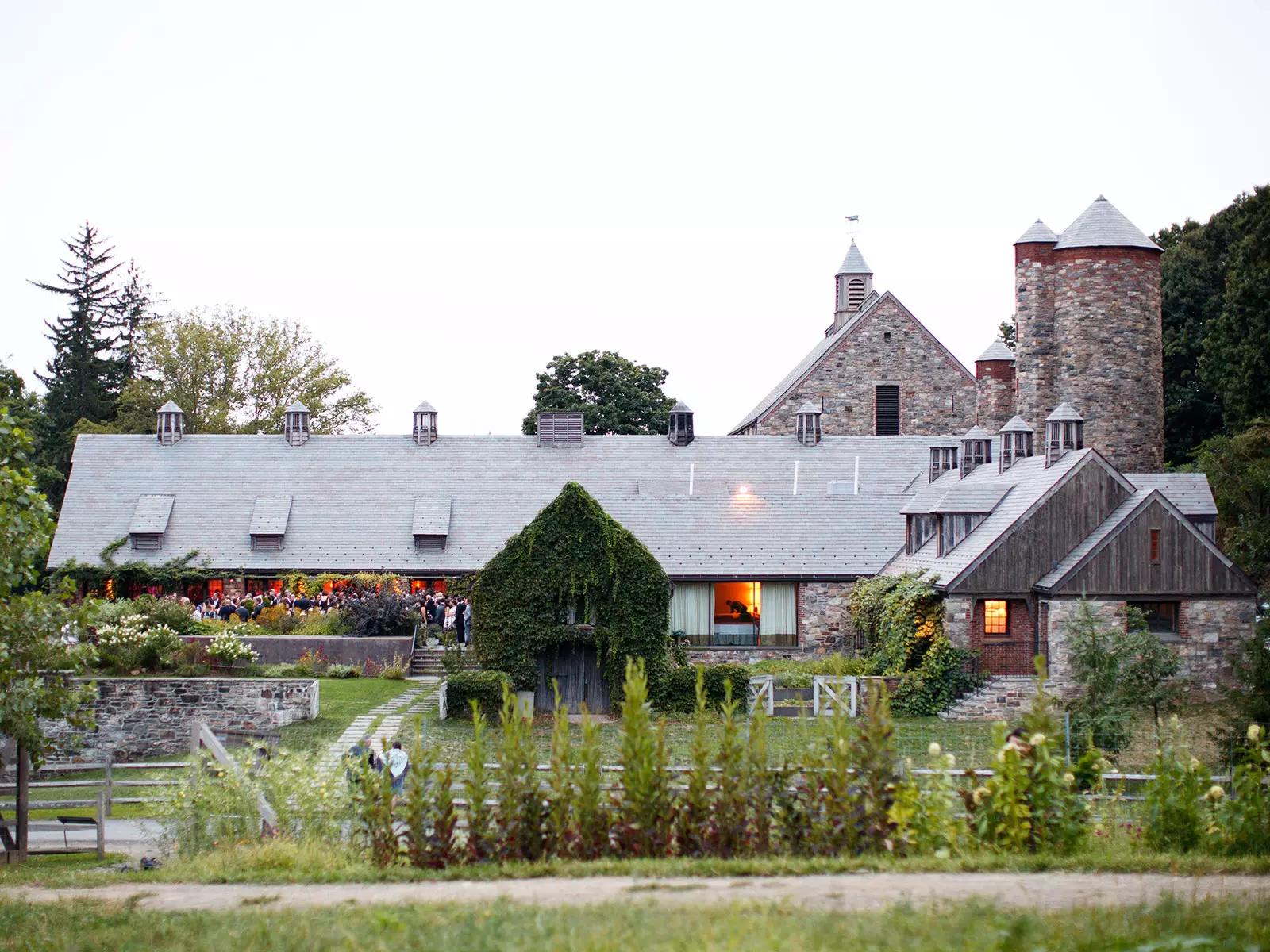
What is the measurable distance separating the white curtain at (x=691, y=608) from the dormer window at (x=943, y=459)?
7741 millimetres

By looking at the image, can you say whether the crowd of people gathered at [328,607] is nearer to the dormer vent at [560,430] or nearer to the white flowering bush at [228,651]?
the white flowering bush at [228,651]

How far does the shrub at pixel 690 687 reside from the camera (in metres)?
27.9

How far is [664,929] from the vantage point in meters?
9.19

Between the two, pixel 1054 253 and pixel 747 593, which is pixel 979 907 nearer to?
pixel 747 593

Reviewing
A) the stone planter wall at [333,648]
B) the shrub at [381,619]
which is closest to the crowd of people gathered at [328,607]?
the shrub at [381,619]

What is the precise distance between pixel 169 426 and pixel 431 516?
10529mm

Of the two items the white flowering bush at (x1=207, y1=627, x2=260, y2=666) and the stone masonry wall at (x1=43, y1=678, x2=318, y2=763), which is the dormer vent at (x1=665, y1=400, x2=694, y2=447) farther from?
the stone masonry wall at (x1=43, y1=678, x2=318, y2=763)

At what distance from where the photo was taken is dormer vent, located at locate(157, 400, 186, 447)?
142 feet

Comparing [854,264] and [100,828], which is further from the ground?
[854,264]

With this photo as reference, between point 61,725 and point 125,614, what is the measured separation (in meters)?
3.50

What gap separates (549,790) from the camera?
44.7 feet

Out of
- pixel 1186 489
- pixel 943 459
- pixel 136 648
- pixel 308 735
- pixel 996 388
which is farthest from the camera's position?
pixel 996 388

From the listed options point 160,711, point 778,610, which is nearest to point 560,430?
point 778,610

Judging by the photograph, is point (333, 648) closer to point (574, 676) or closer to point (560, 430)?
point (574, 676)
